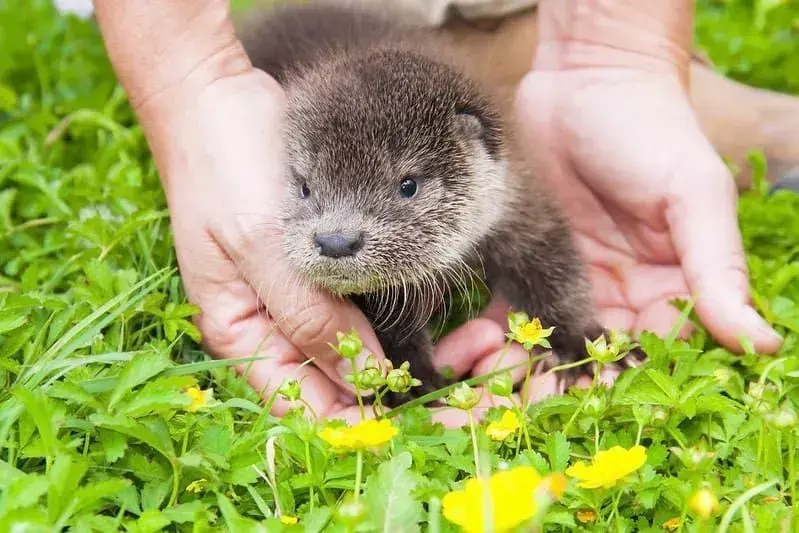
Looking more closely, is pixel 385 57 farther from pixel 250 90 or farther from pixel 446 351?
pixel 446 351

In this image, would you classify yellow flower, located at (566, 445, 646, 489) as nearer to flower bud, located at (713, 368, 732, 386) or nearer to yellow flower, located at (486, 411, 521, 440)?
yellow flower, located at (486, 411, 521, 440)

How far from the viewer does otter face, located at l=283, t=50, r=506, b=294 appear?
8.37 feet

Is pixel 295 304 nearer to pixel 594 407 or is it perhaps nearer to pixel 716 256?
pixel 594 407

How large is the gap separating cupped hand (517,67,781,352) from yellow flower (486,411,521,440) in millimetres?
832

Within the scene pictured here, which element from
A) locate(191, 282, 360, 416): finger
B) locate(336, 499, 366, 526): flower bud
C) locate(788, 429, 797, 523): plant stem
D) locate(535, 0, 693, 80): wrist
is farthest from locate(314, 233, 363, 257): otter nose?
locate(535, 0, 693, 80): wrist

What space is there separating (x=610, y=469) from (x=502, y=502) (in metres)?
0.39

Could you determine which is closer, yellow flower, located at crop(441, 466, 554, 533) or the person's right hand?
yellow flower, located at crop(441, 466, 554, 533)

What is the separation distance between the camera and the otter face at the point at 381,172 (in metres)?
2.55

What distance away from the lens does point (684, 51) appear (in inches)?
140

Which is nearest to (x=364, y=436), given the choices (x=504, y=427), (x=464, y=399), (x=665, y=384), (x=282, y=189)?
(x=464, y=399)

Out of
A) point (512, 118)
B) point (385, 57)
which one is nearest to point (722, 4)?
point (512, 118)

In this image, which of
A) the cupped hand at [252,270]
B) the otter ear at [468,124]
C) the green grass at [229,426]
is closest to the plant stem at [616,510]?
the green grass at [229,426]

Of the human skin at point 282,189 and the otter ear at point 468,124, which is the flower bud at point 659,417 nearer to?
the human skin at point 282,189

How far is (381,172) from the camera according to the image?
262 cm
